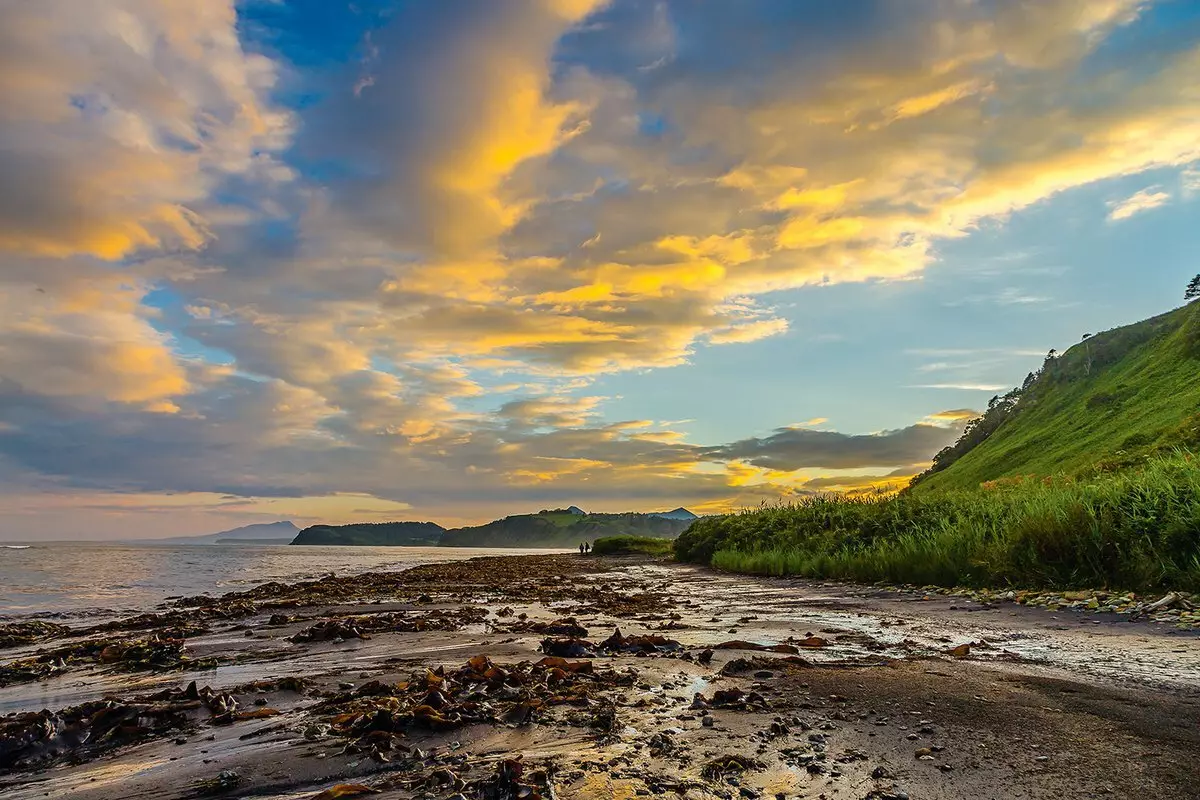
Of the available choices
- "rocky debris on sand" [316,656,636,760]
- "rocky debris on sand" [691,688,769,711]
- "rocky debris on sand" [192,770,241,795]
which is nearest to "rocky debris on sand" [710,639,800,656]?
"rocky debris on sand" [316,656,636,760]

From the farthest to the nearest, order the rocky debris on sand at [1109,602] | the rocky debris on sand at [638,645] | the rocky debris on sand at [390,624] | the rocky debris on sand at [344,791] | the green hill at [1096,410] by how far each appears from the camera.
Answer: the green hill at [1096,410] → the rocky debris on sand at [390,624] → the rocky debris on sand at [1109,602] → the rocky debris on sand at [638,645] → the rocky debris on sand at [344,791]

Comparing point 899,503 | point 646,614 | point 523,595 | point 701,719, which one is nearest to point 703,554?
point 899,503

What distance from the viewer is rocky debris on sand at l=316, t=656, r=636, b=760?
3811mm

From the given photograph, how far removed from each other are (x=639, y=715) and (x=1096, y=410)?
3976 inches

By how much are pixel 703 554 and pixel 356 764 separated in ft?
96.9

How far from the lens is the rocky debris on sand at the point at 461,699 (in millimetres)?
3811

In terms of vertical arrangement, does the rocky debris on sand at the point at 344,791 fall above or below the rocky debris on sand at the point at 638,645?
above

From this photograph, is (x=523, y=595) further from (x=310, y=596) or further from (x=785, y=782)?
(x=785, y=782)

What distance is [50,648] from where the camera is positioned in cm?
866

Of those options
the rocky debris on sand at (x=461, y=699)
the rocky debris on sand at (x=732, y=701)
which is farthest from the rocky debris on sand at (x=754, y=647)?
the rocky debris on sand at (x=732, y=701)

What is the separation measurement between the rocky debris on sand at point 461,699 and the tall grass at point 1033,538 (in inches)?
333

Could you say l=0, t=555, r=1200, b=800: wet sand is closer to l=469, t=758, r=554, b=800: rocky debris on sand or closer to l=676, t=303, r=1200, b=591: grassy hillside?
l=469, t=758, r=554, b=800: rocky debris on sand

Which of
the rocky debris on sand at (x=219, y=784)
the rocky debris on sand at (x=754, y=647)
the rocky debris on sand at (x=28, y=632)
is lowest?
the rocky debris on sand at (x=28, y=632)

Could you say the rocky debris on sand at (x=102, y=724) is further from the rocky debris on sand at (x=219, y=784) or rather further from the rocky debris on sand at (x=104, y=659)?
the rocky debris on sand at (x=104, y=659)
